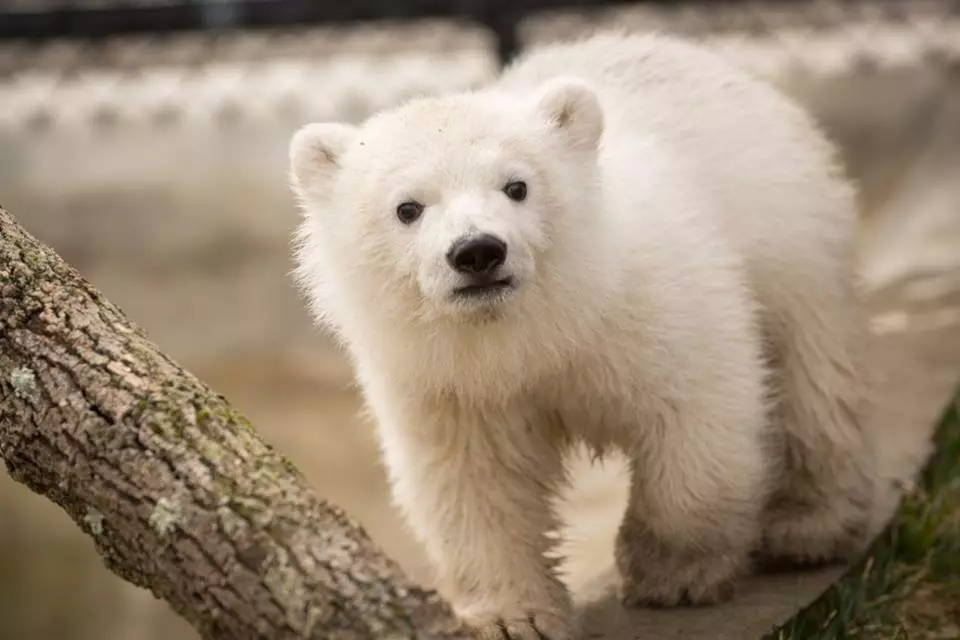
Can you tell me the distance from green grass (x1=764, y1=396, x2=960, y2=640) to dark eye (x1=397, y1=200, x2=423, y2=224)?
1515mm

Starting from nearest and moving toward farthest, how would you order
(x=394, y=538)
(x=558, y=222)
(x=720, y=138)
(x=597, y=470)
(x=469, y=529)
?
(x=558, y=222), (x=469, y=529), (x=720, y=138), (x=597, y=470), (x=394, y=538)

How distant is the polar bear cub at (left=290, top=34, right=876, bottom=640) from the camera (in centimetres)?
336

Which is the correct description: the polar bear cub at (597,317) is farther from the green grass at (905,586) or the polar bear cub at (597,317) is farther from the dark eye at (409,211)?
the green grass at (905,586)

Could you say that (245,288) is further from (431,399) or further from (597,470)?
(431,399)

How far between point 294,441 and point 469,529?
4046 millimetres

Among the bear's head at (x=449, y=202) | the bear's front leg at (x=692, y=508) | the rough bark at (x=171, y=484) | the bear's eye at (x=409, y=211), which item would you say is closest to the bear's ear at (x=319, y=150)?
the bear's head at (x=449, y=202)

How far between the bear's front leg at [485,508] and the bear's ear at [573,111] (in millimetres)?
772

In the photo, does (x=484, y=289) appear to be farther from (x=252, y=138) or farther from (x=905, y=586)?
(x=252, y=138)

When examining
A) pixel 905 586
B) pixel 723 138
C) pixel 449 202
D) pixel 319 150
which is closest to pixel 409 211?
pixel 449 202

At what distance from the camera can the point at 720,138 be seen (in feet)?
13.9

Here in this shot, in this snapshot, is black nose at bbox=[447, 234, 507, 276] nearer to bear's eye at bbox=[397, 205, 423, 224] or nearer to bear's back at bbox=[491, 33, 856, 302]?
bear's eye at bbox=[397, 205, 423, 224]

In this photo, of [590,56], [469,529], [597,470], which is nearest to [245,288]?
[597,470]

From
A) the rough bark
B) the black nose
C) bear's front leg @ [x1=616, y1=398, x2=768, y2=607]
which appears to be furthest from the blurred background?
the rough bark

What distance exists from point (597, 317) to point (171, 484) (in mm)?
1247
